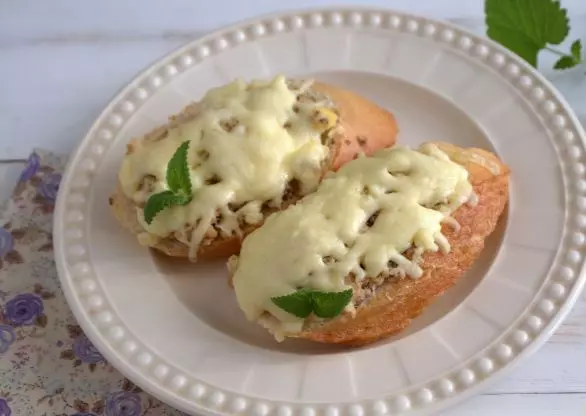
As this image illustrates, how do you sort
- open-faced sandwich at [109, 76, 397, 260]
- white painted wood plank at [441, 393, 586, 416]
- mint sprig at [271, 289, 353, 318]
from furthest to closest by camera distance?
1. open-faced sandwich at [109, 76, 397, 260]
2. white painted wood plank at [441, 393, 586, 416]
3. mint sprig at [271, 289, 353, 318]

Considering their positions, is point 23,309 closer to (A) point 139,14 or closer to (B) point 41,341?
(B) point 41,341

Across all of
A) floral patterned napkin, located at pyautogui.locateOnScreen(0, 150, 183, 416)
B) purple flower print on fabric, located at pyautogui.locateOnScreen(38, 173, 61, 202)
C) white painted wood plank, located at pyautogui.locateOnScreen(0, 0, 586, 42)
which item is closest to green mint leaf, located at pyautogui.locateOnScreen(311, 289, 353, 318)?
floral patterned napkin, located at pyautogui.locateOnScreen(0, 150, 183, 416)

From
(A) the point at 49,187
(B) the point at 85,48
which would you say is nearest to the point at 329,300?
(A) the point at 49,187

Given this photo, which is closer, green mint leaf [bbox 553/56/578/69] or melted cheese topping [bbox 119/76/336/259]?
melted cheese topping [bbox 119/76/336/259]

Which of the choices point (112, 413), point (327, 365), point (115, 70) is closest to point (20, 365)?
point (112, 413)

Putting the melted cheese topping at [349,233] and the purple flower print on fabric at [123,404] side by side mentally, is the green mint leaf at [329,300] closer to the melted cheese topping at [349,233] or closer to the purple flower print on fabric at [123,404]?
the melted cheese topping at [349,233]

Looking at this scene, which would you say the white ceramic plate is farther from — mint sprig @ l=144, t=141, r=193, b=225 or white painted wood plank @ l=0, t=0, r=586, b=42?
white painted wood plank @ l=0, t=0, r=586, b=42
